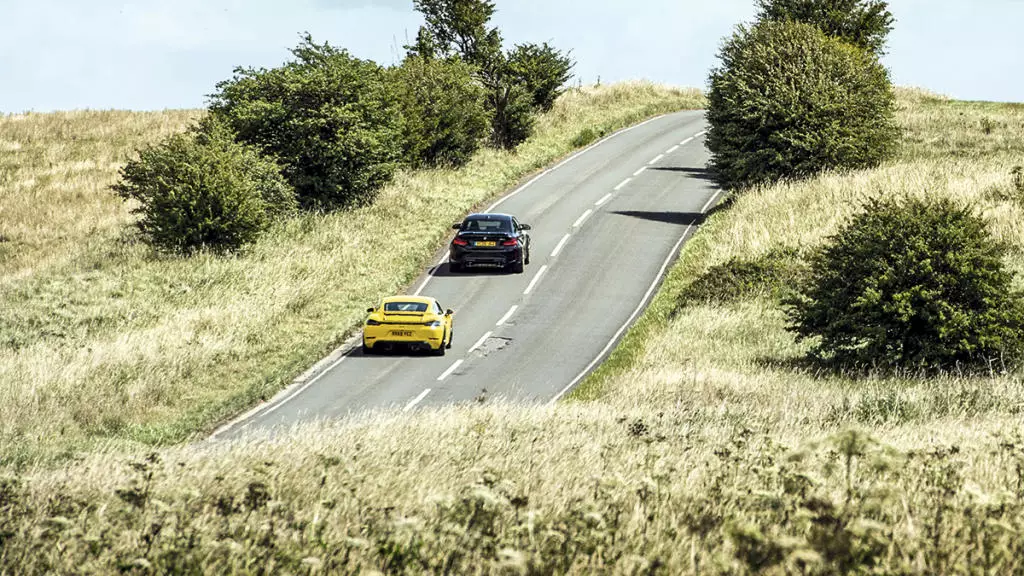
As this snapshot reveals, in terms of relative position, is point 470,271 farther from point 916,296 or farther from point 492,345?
point 916,296

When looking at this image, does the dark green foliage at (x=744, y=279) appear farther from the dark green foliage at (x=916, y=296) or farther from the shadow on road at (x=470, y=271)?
the dark green foliage at (x=916, y=296)

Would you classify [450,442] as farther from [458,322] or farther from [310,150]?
[310,150]

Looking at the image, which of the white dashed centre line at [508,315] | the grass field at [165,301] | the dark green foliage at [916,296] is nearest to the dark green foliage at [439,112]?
the grass field at [165,301]

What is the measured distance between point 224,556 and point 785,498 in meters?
3.17

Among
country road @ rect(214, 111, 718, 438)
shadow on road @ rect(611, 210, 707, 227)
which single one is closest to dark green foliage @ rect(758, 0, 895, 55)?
country road @ rect(214, 111, 718, 438)

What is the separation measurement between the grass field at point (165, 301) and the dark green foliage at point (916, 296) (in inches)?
463

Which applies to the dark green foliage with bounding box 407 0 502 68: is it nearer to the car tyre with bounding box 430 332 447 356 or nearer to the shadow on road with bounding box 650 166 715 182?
the shadow on road with bounding box 650 166 715 182

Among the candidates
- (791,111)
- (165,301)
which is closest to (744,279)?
(791,111)

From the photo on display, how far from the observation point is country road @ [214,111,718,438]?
21.5m

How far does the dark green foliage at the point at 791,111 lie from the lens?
38312 mm

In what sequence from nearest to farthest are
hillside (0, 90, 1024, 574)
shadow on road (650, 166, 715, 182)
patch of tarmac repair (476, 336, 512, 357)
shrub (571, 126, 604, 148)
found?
hillside (0, 90, 1024, 574)
patch of tarmac repair (476, 336, 512, 357)
shadow on road (650, 166, 715, 182)
shrub (571, 126, 604, 148)

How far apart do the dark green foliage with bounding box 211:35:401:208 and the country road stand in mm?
5635

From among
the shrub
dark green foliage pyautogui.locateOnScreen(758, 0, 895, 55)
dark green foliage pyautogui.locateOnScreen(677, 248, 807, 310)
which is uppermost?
dark green foliage pyautogui.locateOnScreen(758, 0, 895, 55)

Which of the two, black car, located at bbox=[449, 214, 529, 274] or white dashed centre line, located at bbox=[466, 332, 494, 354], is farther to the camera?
black car, located at bbox=[449, 214, 529, 274]
